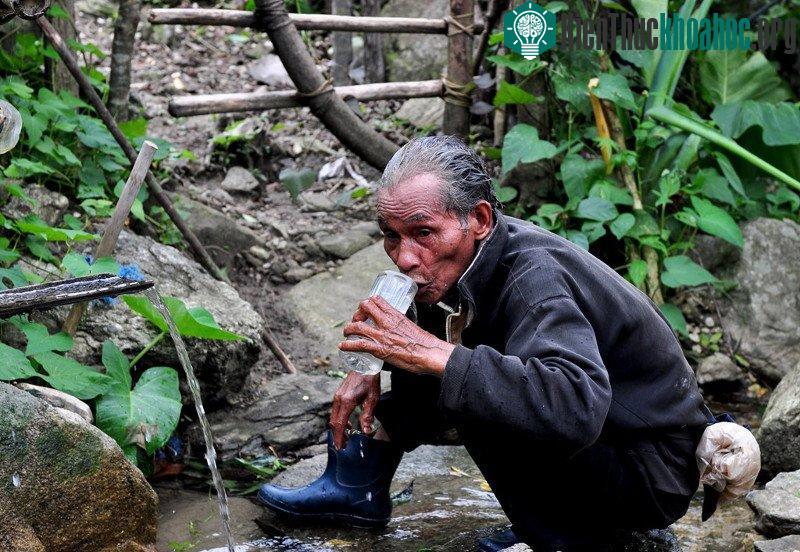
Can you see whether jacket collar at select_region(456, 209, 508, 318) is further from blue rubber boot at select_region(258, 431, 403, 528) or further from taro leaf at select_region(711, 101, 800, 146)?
taro leaf at select_region(711, 101, 800, 146)

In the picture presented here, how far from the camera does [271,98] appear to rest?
16.6 ft

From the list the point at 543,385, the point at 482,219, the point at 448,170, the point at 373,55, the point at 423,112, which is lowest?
the point at 543,385

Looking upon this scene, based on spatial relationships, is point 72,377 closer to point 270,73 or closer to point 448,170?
→ point 448,170

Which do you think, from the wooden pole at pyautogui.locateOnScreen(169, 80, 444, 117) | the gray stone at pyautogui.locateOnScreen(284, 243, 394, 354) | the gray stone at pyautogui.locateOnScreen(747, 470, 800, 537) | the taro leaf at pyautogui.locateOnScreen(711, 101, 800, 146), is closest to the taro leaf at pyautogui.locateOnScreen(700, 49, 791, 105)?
the taro leaf at pyautogui.locateOnScreen(711, 101, 800, 146)

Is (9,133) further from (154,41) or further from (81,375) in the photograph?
(154,41)

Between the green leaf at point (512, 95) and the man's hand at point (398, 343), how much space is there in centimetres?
321

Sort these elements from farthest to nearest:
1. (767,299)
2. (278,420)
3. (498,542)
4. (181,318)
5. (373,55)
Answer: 1. (373,55)
2. (767,299)
3. (278,420)
4. (181,318)
5. (498,542)

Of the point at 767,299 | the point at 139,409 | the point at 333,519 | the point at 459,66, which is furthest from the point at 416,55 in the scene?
the point at 333,519

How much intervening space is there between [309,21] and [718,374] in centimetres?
295

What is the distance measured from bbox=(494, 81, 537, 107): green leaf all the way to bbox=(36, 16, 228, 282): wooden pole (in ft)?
6.32

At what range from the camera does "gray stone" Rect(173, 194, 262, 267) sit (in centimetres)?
530

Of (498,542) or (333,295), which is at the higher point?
(333,295)

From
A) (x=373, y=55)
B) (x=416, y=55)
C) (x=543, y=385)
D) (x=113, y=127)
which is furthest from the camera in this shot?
(x=416, y=55)

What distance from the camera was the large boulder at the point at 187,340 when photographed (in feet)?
12.4
